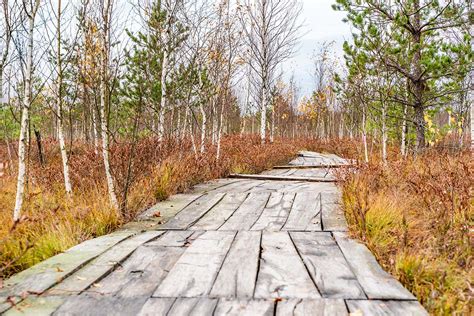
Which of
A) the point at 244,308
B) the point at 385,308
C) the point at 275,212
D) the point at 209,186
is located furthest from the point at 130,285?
the point at 209,186

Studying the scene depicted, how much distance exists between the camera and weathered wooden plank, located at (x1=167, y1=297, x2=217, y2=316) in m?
2.06

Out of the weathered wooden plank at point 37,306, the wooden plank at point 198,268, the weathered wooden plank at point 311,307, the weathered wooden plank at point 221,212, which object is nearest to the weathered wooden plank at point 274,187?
the weathered wooden plank at point 221,212

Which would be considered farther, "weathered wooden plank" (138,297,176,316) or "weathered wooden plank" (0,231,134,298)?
"weathered wooden plank" (0,231,134,298)

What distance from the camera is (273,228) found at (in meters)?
3.96

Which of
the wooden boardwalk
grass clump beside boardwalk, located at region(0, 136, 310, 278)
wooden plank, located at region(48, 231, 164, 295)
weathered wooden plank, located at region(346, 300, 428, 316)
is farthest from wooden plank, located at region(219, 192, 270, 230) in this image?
weathered wooden plank, located at region(346, 300, 428, 316)

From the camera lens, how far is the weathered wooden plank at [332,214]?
155 inches

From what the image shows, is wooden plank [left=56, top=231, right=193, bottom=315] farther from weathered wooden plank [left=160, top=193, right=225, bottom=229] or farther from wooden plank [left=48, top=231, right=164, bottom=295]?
weathered wooden plank [left=160, top=193, right=225, bottom=229]

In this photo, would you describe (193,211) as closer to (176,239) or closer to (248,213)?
(248,213)

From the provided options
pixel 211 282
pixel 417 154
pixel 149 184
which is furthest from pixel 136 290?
pixel 417 154

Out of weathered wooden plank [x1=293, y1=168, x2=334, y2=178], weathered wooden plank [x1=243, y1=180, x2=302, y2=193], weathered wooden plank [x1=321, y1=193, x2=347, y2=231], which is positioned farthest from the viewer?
weathered wooden plank [x1=293, y1=168, x2=334, y2=178]

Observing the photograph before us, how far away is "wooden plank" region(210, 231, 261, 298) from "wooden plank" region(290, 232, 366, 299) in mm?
402

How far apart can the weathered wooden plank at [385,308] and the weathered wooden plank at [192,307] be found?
0.79 metres

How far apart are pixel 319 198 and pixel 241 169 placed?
390 centimetres

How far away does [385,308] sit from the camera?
2.12 meters
